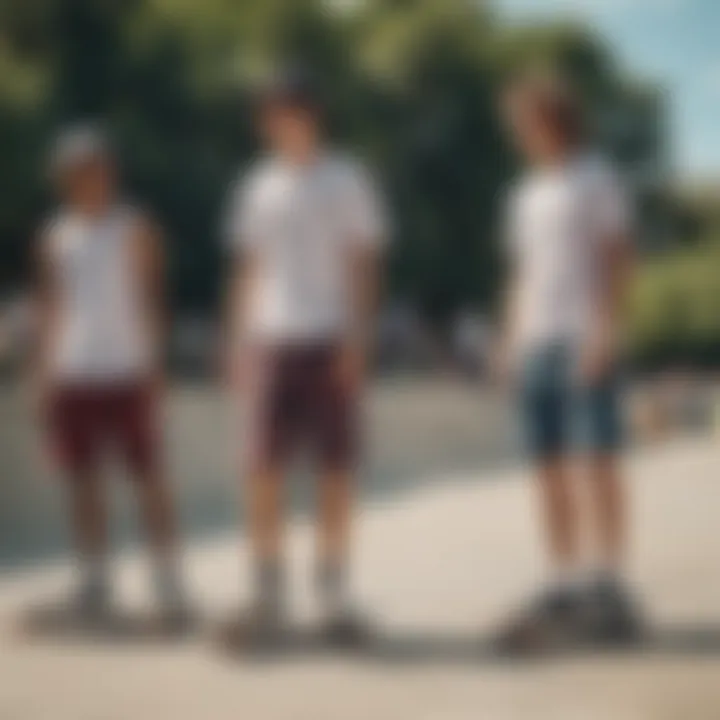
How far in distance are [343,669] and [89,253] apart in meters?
0.68

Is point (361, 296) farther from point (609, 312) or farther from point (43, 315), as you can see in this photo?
point (43, 315)

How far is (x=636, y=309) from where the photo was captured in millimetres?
2318

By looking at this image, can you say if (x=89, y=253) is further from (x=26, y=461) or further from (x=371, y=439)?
(x=371, y=439)

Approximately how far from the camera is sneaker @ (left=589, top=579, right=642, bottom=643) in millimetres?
2301

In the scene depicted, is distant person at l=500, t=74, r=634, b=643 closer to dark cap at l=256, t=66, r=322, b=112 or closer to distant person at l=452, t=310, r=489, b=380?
distant person at l=452, t=310, r=489, b=380

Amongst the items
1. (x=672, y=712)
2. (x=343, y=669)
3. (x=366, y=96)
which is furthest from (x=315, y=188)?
(x=672, y=712)

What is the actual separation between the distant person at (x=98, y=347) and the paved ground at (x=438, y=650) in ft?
0.19

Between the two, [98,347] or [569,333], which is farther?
[98,347]

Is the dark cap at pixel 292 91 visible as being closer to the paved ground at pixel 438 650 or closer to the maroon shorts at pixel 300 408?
the maroon shorts at pixel 300 408

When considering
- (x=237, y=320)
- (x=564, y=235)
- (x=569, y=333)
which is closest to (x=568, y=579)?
(x=569, y=333)

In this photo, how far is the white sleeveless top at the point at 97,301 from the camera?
2.45 m

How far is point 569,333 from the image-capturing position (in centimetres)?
232

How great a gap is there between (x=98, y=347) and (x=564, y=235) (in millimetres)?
665

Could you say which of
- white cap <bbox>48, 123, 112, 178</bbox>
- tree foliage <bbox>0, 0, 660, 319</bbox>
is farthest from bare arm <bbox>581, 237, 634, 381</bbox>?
white cap <bbox>48, 123, 112, 178</bbox>
